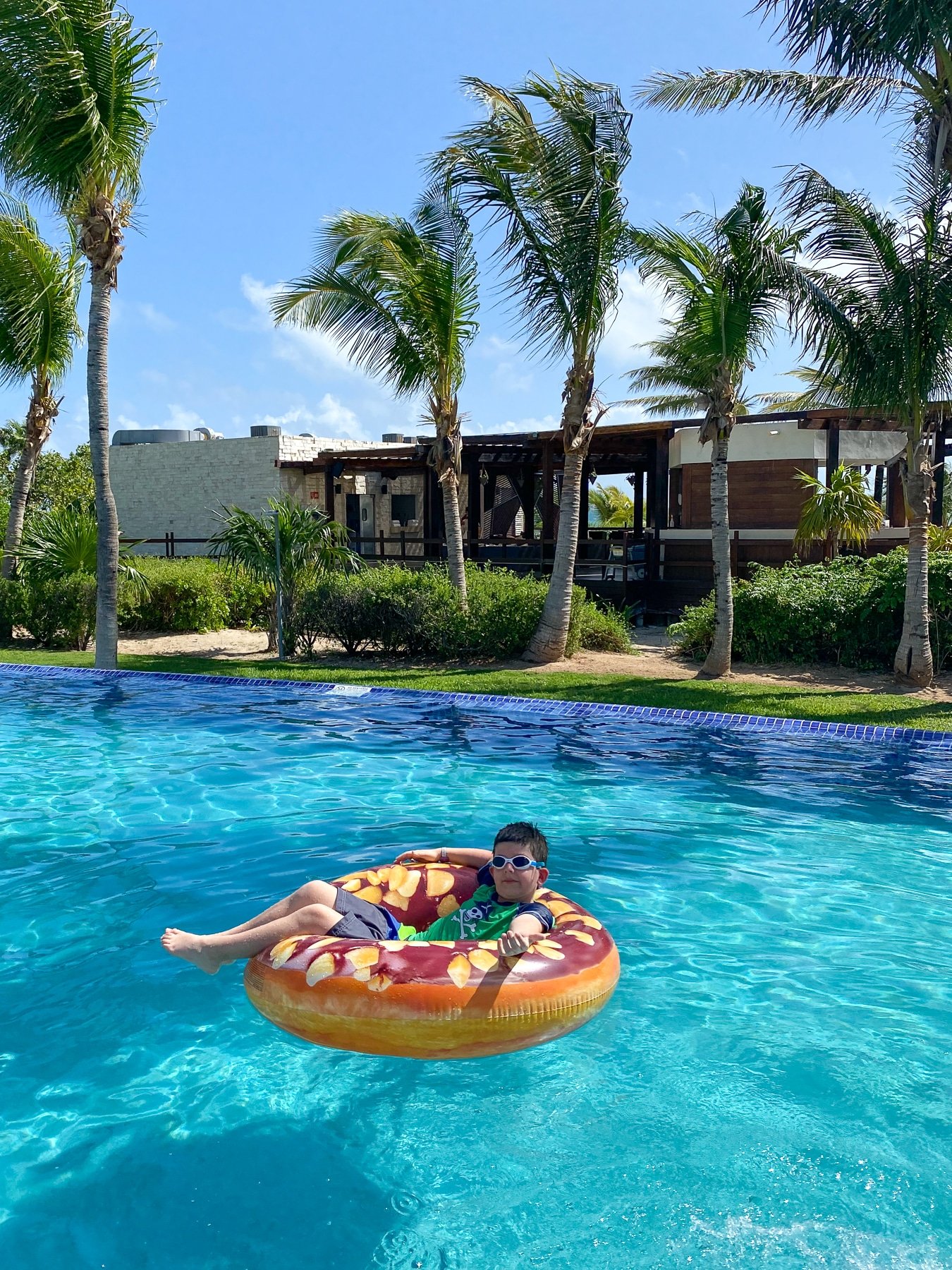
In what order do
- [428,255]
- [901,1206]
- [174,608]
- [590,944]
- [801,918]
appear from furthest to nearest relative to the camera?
[174,608], [428,255], [801,918], [590,944], [901,1206]

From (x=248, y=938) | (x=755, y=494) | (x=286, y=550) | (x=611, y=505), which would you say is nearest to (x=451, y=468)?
(x=286, y=550)

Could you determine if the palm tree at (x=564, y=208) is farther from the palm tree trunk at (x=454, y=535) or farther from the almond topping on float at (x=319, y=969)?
the almond topping on float at (x=319, y=969)

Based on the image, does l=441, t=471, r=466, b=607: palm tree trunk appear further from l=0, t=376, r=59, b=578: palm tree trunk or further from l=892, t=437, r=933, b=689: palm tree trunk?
l=0, t=376, r=59, b=578: palm tree trunk

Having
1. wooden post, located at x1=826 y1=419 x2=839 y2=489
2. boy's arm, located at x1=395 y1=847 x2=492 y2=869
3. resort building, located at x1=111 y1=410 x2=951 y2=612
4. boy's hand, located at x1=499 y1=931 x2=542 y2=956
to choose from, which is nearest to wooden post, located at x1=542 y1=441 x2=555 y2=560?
resort building, located at x1=111 y1=410 x2=951 y2=612

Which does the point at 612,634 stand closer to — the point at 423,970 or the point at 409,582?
the point at 409,582

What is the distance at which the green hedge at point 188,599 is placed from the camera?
19.1 meters

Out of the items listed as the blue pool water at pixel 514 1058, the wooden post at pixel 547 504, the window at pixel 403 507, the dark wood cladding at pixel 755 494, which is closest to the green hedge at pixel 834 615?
the blue pool water at pixel 514 1058

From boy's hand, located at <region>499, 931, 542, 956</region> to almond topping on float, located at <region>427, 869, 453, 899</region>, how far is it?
1070mm

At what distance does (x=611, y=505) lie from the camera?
45.3 m

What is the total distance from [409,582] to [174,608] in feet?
17.9

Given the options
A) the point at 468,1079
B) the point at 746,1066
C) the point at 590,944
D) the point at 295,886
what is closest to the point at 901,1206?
the point at 746,1066

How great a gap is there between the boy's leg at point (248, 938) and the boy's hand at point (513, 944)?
80cm

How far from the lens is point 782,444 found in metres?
20.1

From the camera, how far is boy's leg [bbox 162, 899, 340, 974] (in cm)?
480
